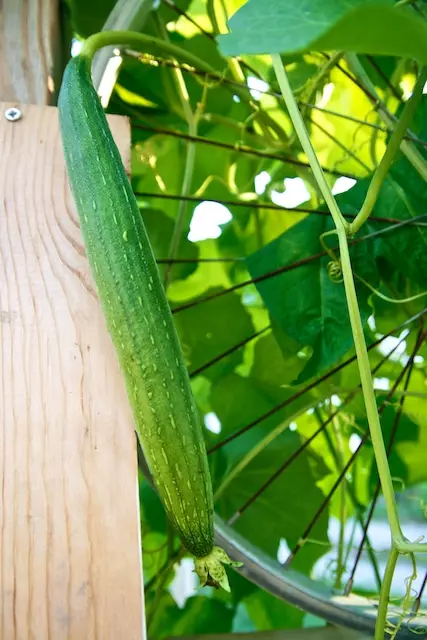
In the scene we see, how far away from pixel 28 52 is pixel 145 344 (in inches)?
16.1

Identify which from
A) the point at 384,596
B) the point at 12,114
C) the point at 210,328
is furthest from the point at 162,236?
the point at 384,596

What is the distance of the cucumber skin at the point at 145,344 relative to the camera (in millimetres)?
530

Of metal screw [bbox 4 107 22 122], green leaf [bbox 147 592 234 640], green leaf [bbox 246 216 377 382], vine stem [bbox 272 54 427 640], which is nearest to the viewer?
vine stem [bbox 272 54 427 640]

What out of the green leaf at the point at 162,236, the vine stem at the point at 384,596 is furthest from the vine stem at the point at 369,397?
the green leaf at the point at 162,236

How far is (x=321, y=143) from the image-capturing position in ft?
3.80

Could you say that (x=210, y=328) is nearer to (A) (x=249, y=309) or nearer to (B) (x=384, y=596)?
(A) (x=249, y=309)

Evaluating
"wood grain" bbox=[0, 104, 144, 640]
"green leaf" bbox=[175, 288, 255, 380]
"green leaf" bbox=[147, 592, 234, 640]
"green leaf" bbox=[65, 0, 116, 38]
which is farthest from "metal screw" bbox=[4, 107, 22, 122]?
"green leaf" bbox=[147, 592, 234, 640]

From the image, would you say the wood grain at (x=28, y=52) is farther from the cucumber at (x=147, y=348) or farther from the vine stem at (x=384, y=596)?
the vine stem at (x=384, y=596)

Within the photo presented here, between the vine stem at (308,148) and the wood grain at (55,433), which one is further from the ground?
the vine stem at (308,148)

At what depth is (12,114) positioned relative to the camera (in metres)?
0.68

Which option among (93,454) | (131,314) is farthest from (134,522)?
(131,314)

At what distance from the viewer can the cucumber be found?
0.53 metres

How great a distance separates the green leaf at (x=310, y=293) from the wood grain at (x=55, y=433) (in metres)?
0.26

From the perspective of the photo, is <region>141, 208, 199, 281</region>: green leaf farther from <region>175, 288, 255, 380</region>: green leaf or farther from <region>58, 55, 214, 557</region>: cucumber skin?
<region>58, 55, 214, 557</region>: cucumber skin
